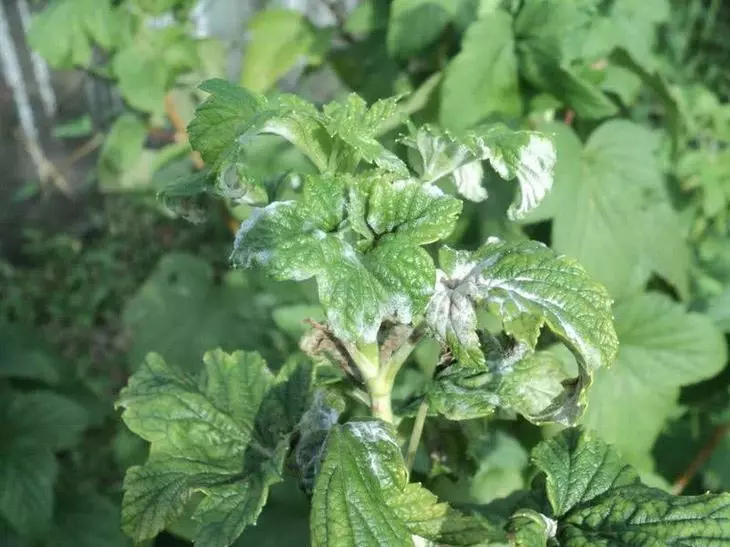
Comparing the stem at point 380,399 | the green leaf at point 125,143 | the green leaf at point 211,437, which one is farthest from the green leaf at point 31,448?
the stem at point 380,399

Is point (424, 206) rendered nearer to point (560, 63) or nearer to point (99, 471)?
point (560, 63)

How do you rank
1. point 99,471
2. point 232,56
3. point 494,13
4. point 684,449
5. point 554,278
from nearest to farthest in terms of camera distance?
point 554,278 < point 494,13 < point 684,449 < point 99,471 < point 232,56

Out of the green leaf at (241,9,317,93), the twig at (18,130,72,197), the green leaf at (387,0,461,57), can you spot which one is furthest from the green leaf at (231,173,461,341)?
the twig at (18,130,72,197)

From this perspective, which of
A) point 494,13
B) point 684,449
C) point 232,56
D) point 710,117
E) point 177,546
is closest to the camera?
point 177,546

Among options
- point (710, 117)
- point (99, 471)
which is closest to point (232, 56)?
point (99, 471)

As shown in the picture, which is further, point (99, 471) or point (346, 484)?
point (99, 471)

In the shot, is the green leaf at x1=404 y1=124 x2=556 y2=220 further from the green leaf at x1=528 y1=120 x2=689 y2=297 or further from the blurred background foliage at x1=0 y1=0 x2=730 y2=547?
the green leaf at x1=528 y1=120 x2=689 y2=297

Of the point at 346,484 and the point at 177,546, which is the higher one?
the point at 346,484
